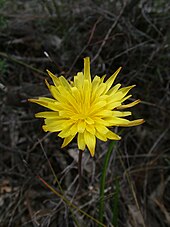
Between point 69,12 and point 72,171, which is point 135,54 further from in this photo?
point 72,171

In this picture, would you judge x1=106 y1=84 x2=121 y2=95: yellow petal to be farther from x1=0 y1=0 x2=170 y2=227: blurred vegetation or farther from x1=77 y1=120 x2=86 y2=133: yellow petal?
x1=0 y1=0 x2=170 y2=227: blurred vegetation

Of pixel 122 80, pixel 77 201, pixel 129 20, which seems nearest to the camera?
pixel 77 201

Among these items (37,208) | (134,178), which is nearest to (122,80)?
(134,178)

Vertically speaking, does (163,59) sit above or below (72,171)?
above

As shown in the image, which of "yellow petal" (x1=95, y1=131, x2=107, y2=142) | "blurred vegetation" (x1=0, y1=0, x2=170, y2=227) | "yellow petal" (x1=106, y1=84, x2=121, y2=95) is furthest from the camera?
"blurred vegetation" (x1=0, y1=0, x2=170, y2=227)

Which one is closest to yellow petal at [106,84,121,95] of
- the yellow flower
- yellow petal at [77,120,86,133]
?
the yellow flower

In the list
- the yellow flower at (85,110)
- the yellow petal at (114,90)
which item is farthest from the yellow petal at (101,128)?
the yellow petal at (114,90)

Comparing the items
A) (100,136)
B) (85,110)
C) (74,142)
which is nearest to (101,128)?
(100,136)
